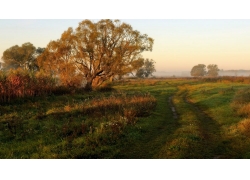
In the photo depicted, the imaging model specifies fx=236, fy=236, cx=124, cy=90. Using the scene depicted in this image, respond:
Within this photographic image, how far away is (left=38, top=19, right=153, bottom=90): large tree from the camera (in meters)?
38.8

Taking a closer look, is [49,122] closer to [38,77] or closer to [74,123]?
[74,123]

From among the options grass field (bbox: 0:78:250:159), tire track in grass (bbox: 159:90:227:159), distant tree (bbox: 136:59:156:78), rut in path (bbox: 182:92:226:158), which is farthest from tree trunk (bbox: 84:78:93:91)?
distant tree (bbox: 136:59:156:78)

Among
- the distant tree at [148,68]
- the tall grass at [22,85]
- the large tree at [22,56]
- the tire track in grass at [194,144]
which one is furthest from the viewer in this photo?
the distant tree at [148,68]

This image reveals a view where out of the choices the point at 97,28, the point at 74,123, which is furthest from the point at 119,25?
the point at 74,123

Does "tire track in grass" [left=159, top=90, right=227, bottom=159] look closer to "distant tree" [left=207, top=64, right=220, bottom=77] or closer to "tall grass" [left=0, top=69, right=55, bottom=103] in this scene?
"tall grass" [left=0, top=69, right=55, bottom=103]

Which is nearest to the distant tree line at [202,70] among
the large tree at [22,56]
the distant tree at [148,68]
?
the distant tree at [148,68]

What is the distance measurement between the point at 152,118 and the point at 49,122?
23.0 ft

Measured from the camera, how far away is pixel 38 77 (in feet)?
84.9

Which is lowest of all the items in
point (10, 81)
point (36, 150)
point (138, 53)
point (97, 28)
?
point (36, 150)

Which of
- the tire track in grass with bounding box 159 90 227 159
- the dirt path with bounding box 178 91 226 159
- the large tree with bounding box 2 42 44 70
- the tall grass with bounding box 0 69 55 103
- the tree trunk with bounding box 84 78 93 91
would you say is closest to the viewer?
the tire track in grass with bounding box 159 90 227 159

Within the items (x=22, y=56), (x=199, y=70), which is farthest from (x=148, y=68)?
(x=22, y=56)

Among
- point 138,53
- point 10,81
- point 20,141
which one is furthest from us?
point 138,53

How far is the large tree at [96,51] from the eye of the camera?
3878 cm

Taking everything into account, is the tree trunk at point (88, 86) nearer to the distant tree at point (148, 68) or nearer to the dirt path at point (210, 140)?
the dirt path at point (210, 140)
